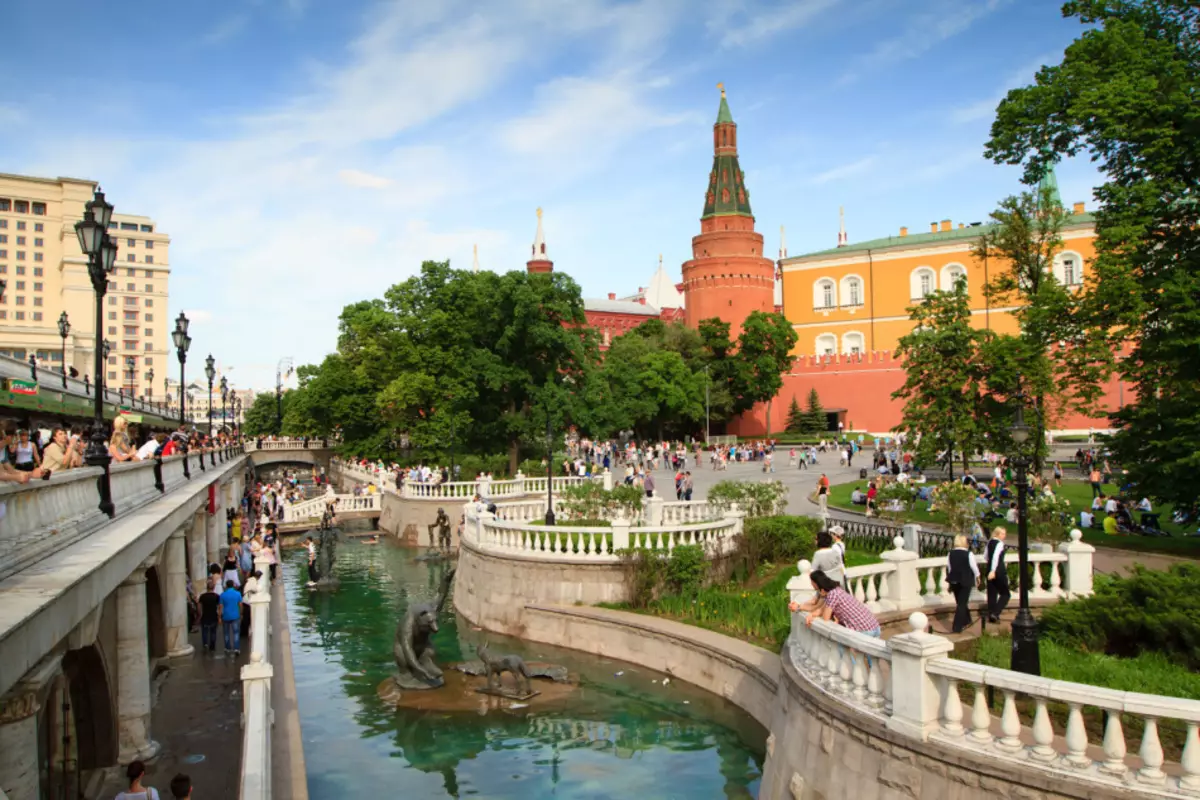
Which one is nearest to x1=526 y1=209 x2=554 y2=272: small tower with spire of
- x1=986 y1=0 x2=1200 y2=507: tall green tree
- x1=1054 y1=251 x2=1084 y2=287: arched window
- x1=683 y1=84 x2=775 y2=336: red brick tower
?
x1=683 y1=84 x2=775 y2=336: red brick tower

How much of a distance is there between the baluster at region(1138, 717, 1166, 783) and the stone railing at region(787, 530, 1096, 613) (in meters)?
5.52

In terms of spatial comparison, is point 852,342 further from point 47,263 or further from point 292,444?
point 47,263

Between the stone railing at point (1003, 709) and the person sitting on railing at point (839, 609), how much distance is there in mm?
349

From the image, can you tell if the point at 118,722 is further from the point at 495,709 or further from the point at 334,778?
the point at 495,709

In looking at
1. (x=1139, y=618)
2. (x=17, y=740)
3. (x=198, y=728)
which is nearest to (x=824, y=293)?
(x=1139, y=618)

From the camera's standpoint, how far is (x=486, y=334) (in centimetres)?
4612

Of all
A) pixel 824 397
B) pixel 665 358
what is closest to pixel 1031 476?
pixel 665 358

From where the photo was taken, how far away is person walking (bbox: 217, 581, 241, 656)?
17266 mm

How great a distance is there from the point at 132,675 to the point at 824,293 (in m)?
73.7

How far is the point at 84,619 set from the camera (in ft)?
28.9

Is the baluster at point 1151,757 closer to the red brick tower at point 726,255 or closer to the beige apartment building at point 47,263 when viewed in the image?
the red brick tower at point 726,255

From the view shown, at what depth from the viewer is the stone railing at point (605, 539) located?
1911 centimetres

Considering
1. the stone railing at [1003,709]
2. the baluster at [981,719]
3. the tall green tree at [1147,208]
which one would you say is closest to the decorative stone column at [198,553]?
the stone railing at [1003,709]

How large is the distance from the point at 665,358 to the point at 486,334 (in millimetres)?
23774
